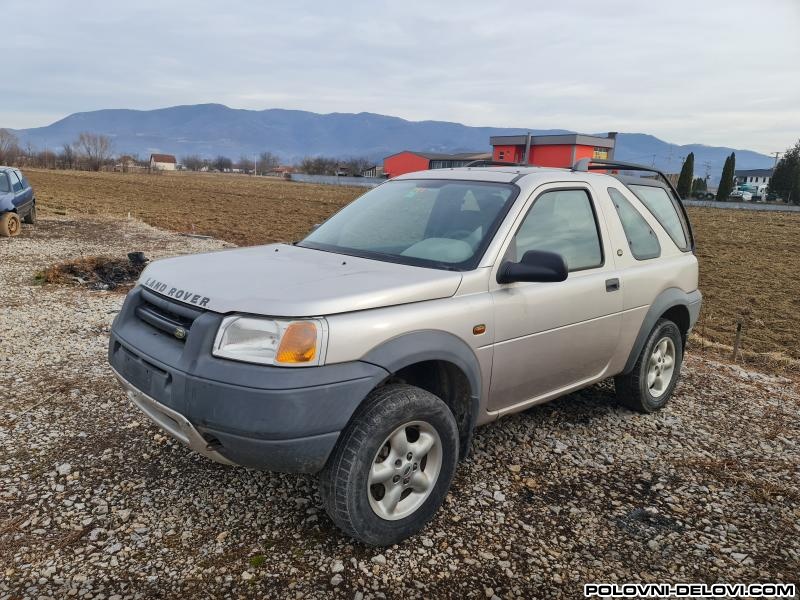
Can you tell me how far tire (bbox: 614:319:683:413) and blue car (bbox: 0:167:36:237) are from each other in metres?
14.4

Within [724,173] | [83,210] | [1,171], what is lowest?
[83,210]

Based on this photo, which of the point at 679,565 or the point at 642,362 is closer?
the point at 679,565

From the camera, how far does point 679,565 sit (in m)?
2.88

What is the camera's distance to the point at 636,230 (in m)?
4.32

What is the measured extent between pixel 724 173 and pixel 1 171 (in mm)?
68543

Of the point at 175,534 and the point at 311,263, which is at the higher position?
the point at 311,263

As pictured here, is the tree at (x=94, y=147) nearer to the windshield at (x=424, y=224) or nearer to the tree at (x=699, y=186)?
the tree at (x=699, y=186)

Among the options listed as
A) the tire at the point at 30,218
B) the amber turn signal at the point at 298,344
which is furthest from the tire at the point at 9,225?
the amber turn signal at the point at 298,344

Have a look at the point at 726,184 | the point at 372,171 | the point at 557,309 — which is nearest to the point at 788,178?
the point at 726,184

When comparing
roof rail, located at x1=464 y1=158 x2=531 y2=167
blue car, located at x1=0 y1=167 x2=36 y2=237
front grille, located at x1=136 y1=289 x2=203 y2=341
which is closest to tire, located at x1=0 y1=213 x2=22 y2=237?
blue car, located at x1=0 y1=167 x2=36 y2=237

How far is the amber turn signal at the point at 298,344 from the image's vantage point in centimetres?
248

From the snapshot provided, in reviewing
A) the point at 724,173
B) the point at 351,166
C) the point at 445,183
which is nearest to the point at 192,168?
the point at 351,166

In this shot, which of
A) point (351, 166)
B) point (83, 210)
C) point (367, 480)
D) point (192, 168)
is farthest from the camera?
point (192, 168)

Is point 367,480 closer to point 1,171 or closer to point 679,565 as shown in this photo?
point 679,565
